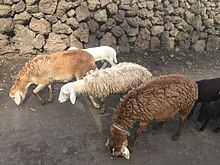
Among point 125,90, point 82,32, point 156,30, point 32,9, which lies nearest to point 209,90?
point 125,90

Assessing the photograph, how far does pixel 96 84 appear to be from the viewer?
253 inches

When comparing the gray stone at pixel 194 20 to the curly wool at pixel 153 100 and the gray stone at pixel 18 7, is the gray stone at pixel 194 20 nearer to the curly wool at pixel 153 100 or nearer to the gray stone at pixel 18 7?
the curly wool at pixel 153 100

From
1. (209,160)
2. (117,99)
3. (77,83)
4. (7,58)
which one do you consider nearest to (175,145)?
(209,160)

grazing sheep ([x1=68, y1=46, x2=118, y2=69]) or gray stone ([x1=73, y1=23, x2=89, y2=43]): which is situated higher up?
gray stone ([x1=73, y1=23, x2=89, y2=43])

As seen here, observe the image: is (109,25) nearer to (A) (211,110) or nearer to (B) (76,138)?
(B) (76,138)

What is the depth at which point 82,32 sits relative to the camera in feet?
28.8

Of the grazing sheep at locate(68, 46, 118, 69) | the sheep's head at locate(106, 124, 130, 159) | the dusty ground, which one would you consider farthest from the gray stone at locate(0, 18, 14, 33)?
the sheep's head at locate(106, 124, 130, 159)

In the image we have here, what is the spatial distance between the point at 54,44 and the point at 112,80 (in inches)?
117

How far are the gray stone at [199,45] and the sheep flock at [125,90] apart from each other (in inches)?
145

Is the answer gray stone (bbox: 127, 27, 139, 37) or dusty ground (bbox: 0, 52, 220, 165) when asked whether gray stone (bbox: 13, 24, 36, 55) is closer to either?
dusty ground (bbox: 0, 52, 220, 165)

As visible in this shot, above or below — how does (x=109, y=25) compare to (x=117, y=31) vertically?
above

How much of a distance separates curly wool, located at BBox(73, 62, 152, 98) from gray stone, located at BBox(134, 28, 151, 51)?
3026 millimetres

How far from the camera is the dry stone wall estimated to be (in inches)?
331

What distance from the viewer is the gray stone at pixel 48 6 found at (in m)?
8.31
